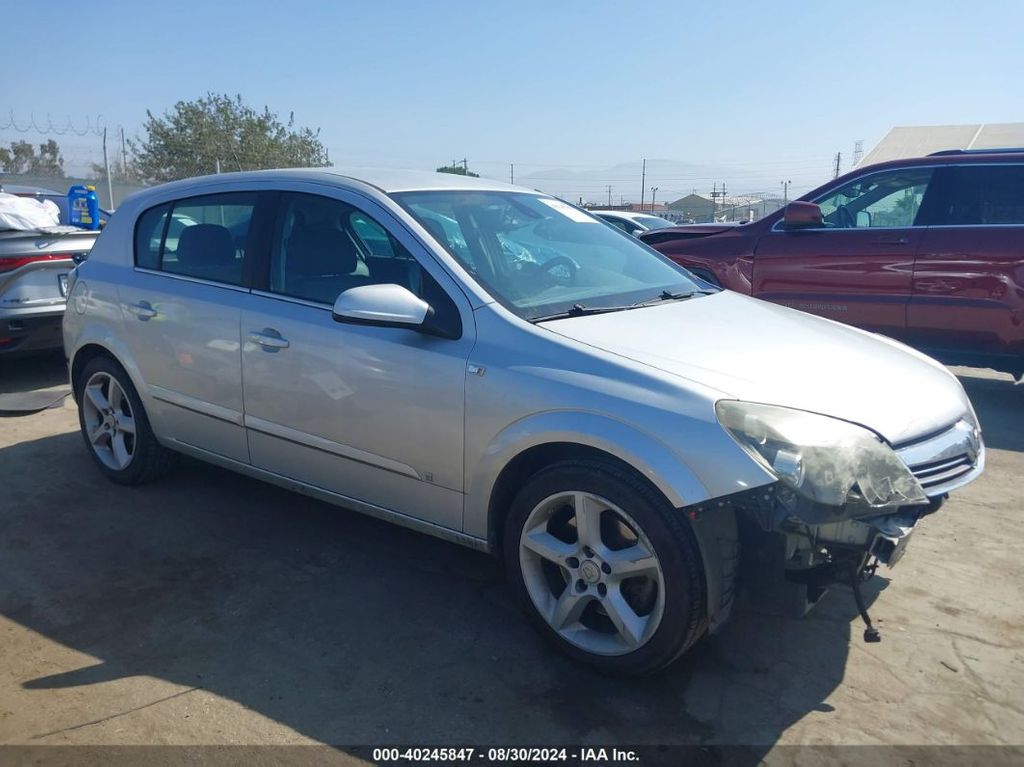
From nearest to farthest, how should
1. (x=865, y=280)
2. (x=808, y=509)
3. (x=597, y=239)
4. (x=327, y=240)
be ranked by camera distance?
(x=808, y=509), (x=327, y=240), (x=597, y=239), (x=865, y=280)

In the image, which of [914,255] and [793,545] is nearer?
[793,545]

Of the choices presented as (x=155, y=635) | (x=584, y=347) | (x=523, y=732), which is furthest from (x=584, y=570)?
(x=155, y=635)

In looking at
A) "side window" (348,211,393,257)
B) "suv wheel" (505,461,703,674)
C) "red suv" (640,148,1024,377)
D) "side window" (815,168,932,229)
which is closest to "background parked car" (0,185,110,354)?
"side window" (348,211,393,257)

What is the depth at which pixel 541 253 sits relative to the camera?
3754 mm

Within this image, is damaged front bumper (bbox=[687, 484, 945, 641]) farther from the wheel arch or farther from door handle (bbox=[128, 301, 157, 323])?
the wheel arch

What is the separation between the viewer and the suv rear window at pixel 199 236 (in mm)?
4047

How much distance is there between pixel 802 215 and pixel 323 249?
436 cm

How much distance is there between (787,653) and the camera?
10.0ft

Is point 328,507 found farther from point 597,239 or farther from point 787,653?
point 787,653

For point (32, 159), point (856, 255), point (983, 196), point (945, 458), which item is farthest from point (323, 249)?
point (32, 159)

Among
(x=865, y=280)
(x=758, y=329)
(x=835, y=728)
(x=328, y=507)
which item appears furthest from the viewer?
(x=865, y=280)

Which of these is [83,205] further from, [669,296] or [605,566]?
[605,566]

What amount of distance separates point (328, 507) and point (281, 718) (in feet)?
6.08

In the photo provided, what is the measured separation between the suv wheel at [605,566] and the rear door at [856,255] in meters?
4.45
